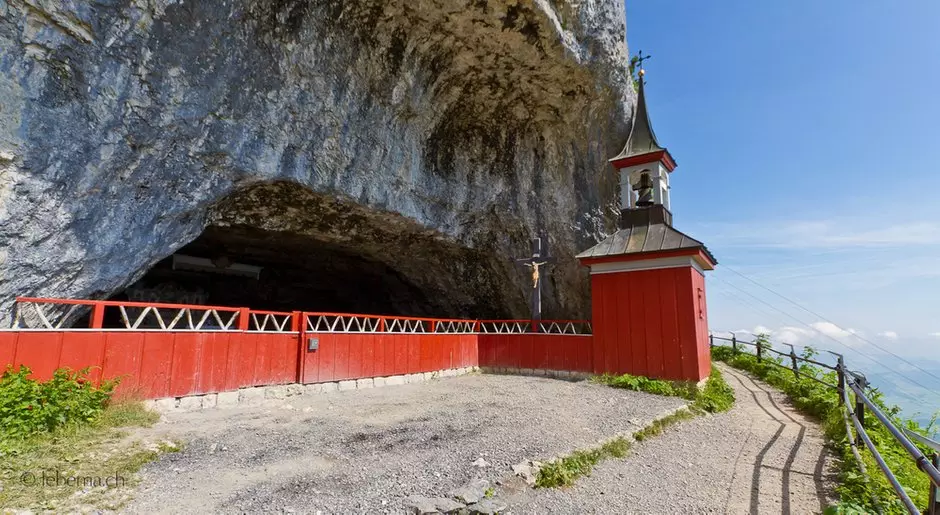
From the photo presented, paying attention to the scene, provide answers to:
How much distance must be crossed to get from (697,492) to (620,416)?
12.1ft

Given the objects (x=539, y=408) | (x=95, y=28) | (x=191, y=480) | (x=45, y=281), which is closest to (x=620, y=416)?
(x=539, y=408)

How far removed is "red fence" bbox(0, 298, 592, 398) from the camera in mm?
8367

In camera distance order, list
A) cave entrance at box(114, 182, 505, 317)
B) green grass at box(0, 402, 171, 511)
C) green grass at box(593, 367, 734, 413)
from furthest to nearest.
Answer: cave entrance at box(114, 182, 505, 317) < green grass at box(593, 367, 734, 413) < green grass at box(0, 402, 171, 511)

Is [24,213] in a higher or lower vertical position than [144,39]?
lower

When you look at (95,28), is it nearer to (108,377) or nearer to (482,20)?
(108,377)

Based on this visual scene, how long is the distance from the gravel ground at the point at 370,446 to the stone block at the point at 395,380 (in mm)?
2140

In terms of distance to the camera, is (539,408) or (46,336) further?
(539,408)

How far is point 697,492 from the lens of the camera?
19.5ft

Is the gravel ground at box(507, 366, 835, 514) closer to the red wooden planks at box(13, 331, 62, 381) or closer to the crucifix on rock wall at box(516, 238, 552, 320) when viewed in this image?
the red wooden planks at box(13, 331, 62, 381)

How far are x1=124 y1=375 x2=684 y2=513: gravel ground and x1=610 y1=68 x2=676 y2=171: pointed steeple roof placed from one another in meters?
8.73

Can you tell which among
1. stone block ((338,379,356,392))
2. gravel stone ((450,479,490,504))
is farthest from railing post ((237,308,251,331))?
gravel stone ((450,479,490,504))

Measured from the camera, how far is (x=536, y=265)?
17.9 m

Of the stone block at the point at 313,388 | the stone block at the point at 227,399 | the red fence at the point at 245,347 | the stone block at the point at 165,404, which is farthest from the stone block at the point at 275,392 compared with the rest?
the stone block at the point at 165,404

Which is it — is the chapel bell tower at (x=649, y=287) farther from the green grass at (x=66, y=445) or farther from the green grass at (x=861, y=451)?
the green grass at (x=66, y=445)
